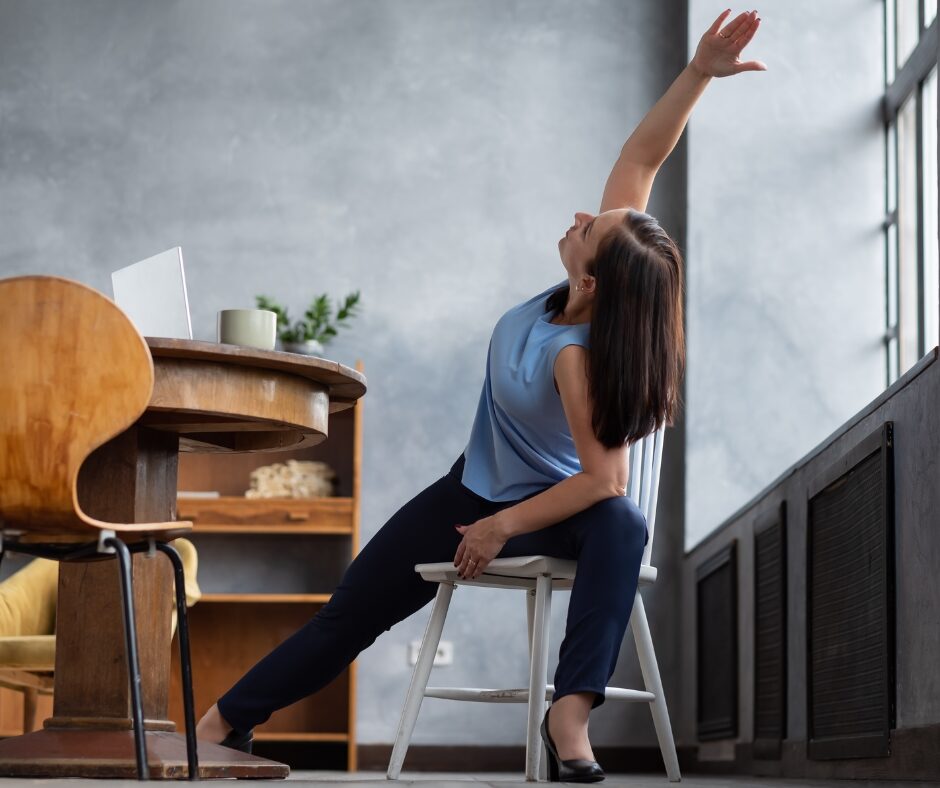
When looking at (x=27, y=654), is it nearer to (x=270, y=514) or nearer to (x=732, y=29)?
(x=270, y=514)

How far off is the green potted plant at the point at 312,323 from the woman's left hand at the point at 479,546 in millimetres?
2643

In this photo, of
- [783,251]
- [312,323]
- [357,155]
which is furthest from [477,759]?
[357,155]

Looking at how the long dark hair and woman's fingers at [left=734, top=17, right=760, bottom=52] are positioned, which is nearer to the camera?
the long dark hair

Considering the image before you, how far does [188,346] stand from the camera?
1875 mm

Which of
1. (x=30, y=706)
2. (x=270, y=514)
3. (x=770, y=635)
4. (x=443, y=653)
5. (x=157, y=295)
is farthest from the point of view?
(x=443, y=653)

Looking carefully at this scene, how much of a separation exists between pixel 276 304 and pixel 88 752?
3.07 m

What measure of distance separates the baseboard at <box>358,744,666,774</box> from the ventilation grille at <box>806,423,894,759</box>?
199cm

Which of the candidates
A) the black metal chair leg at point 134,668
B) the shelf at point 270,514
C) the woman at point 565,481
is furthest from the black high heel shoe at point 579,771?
the shelf at point 270,514

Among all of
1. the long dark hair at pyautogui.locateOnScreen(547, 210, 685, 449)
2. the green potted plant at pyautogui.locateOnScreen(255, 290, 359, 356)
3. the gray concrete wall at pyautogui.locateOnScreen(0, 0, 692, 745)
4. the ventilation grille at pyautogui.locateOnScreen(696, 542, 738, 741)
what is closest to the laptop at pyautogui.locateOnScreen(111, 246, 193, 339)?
the long dark hair at pyautogui.locateOnScreen(547, 210, 685, 449)

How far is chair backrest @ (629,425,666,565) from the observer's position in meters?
2.31

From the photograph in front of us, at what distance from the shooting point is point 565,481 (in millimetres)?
1882

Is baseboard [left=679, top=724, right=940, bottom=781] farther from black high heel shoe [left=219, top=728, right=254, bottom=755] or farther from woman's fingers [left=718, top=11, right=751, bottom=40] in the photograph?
woman's fingers [left=718, top=11, right=751, bottom=40]

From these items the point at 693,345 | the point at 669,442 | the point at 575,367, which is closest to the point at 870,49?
the point at 693,345

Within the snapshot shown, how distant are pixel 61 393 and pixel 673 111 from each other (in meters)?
1.18
